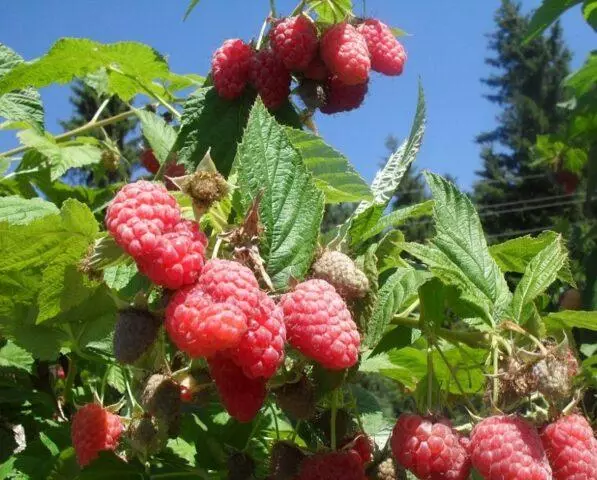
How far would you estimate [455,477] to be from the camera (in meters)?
1.17

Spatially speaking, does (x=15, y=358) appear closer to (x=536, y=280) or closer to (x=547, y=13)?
(x=536, y=280)

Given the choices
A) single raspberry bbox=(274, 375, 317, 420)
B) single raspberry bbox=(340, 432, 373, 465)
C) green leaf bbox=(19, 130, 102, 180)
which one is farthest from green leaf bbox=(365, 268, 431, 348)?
green leaf bbox=(19, 130, 102, 180)

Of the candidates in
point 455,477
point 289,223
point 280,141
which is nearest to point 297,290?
point 289,223

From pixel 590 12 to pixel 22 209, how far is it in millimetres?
2738

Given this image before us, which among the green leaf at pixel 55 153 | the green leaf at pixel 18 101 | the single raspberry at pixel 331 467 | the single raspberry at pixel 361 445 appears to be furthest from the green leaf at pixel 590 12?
the single raspberry at pixel 331 467

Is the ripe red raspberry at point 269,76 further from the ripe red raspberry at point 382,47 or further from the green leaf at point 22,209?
the green leaf at point 22,209

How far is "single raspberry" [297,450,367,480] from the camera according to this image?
48.1 inches

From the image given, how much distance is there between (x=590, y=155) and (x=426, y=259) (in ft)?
11.1

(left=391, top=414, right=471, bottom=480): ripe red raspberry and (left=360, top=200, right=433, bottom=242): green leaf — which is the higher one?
(left=360, top=200, right=433, bottom=242): green leaf

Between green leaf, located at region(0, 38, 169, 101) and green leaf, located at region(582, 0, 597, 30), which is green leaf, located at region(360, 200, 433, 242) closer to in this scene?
green leaf, located at region(0, 38, 169, 101)

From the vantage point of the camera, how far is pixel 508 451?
42.6 inches

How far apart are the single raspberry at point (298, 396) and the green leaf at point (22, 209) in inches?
25.2

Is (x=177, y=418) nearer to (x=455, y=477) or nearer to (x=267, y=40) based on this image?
(x=455, y=477)

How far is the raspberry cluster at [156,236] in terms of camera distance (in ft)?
3.26
